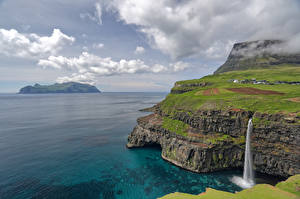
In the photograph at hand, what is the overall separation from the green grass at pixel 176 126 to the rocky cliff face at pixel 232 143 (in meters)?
1.34

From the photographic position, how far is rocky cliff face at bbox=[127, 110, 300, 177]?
3562cm

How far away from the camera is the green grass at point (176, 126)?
5186 centimetres

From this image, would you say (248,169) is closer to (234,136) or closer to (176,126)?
(234,136)

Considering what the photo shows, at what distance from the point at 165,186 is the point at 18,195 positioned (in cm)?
3493

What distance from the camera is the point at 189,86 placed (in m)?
110

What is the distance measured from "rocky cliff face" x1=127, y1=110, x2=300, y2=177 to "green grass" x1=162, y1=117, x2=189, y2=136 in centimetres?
134

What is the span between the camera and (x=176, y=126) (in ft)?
182

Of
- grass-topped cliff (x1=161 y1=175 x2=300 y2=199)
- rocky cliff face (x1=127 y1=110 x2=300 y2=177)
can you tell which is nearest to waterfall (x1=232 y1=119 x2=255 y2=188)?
rocky cliff face (x1=127 y1=110 x2=300 y2=177)

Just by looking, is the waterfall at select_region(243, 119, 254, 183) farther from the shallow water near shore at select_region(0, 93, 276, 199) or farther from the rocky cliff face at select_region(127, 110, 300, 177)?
the shallow water near shore at select_region(0, 93, 276, 199)

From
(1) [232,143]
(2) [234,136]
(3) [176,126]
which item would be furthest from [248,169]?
(3) [176,126]

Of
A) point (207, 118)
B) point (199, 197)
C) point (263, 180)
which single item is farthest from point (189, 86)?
point (199, 197)

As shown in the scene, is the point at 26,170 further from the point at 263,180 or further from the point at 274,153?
the point at 274,153

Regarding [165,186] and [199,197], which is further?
[165,186]

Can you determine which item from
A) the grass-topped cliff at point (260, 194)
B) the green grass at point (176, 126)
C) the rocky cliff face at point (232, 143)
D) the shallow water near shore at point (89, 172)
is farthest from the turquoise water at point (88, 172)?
the grass-topped cliff at point (260, 194)
